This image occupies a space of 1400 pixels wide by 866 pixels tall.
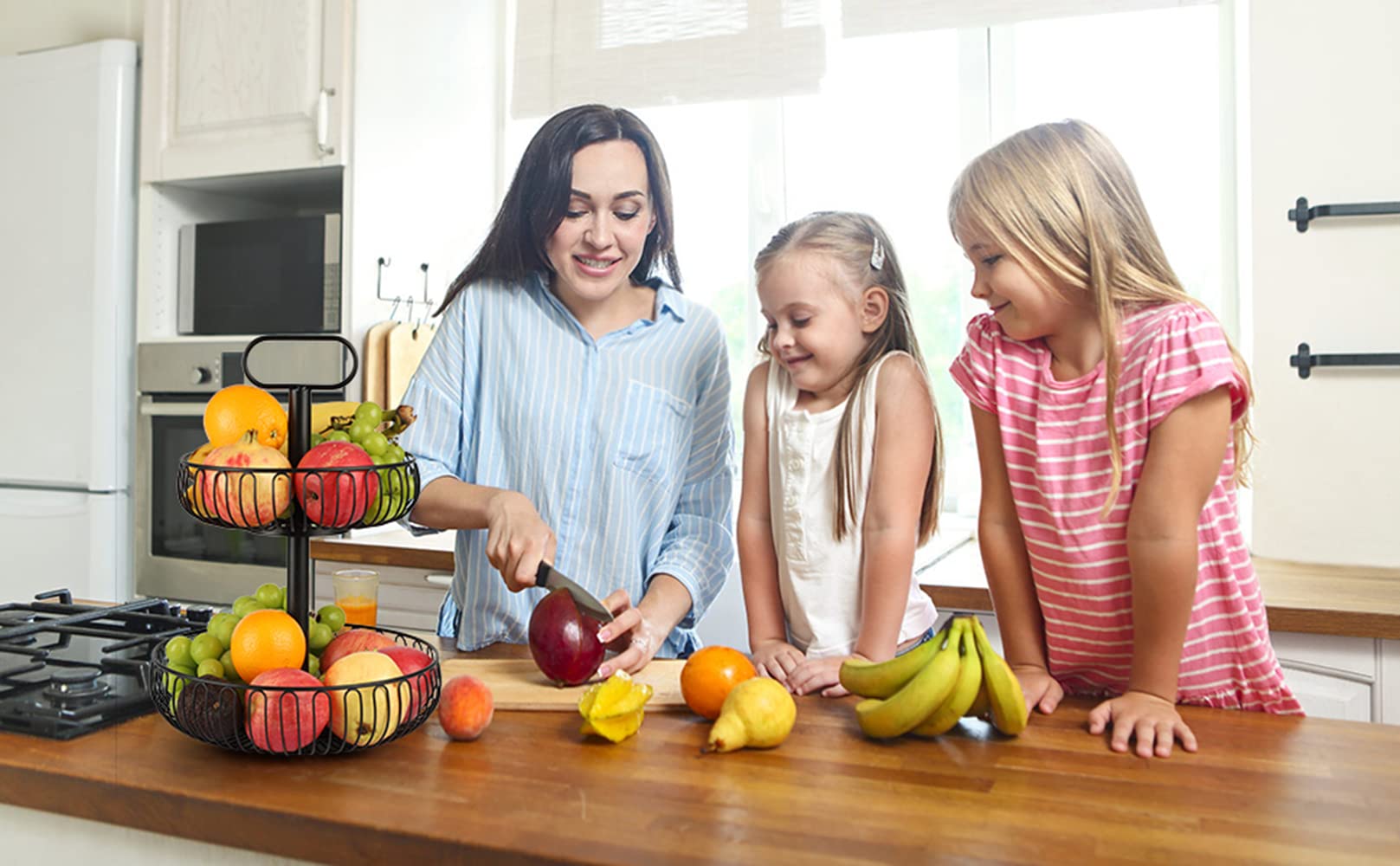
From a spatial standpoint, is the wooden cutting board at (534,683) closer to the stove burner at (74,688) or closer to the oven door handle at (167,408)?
the stove burner at (74,688)

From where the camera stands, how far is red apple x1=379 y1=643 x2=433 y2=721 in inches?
35.8

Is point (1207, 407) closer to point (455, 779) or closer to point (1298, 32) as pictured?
point (455, 779)

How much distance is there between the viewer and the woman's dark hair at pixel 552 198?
141 centimetres

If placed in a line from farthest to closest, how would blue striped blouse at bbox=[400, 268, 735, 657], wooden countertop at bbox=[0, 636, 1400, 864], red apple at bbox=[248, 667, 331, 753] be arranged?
blue striped blouse at bbox=[400, 268, 735, 657], red apple at bbox=[248, 667, 331, 753], wooden countertop at bbox=[0, 636, 1400, 864]

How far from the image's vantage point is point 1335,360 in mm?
2123

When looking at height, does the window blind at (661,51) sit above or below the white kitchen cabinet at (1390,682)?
above

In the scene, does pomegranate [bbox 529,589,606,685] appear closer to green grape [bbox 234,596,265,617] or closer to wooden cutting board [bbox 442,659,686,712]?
wooden cutting board [bbox 442,659,686,712]

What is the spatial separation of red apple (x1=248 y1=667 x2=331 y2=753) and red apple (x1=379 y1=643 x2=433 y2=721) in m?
0.07

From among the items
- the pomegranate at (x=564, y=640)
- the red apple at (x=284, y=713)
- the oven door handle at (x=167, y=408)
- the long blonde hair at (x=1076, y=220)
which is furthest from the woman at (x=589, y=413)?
the oven door handle at (x=167, y=408)

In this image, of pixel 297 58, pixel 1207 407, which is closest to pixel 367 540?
pixel 297 58

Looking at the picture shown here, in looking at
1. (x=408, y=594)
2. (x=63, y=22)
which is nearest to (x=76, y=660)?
(x=408, y=594)

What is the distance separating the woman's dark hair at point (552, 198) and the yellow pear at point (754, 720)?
722 mm

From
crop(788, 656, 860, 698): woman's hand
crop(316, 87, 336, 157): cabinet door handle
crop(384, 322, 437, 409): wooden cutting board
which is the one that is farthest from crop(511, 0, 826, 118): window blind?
crop(788, 656, 860, 698): woman's hand

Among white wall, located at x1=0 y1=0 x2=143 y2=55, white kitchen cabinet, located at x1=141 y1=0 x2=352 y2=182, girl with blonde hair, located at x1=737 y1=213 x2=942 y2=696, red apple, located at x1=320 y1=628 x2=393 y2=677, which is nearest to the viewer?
red apple, located at x1=320 y1=628 x2=393 y2=677
